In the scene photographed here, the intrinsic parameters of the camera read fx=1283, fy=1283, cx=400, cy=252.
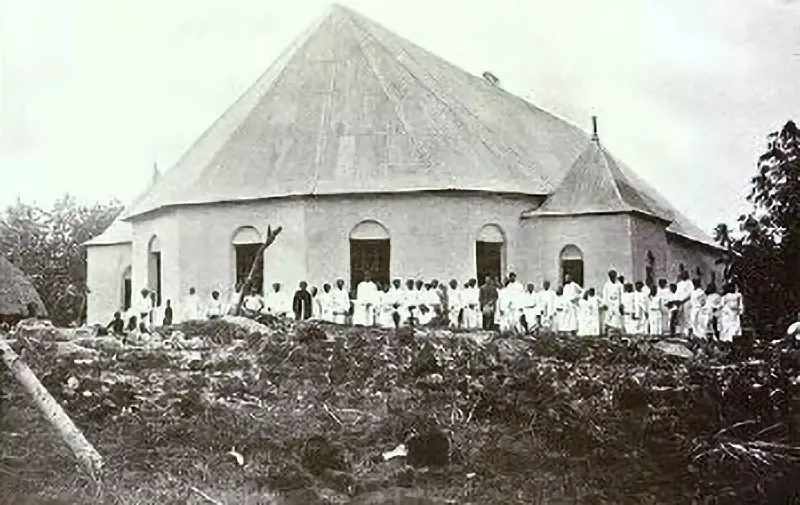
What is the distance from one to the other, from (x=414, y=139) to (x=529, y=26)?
1758 mm

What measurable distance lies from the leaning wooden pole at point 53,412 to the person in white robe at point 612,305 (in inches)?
69.6

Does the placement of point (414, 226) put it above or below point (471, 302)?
above

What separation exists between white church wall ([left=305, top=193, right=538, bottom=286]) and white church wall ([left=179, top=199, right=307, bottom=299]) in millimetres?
138

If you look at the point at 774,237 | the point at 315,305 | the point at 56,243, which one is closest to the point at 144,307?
the point at 56,243

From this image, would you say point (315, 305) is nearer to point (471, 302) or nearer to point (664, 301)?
point (471, 302)

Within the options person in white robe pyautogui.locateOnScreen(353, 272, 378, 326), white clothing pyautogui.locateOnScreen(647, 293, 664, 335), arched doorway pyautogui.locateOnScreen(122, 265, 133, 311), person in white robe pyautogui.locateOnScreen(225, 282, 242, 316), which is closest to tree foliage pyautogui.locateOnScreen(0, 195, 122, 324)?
arched doorway pyautogui.locateOnScreen(122, 265, 133, 311)

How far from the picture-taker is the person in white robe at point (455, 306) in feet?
15.3

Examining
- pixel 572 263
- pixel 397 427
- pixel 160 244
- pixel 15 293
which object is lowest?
pixel 397 427

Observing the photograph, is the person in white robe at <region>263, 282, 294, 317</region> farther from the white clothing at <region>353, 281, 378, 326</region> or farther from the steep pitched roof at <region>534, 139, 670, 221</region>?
the steep pitched roof at <region>534, 139, 670, 221</region>

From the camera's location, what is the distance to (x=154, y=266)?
210 inches

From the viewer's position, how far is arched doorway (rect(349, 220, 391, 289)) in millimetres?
5789

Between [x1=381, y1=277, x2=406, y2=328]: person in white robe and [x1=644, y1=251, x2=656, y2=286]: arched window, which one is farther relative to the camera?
[x1=381, y1=277, x2=406, y2=328]: person in white robe

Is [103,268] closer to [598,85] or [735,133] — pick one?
[598,85]

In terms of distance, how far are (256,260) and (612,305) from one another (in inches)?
53.1
